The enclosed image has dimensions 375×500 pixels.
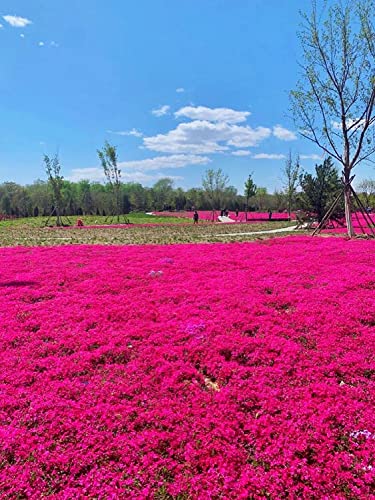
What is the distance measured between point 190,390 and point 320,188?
30.3m

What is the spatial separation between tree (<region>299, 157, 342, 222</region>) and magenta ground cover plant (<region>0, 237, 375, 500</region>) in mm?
24110

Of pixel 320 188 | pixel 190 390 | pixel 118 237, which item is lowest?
pixel 190 390

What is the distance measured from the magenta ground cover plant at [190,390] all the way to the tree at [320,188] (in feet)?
79.1

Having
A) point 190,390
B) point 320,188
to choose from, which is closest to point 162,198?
point 320,188

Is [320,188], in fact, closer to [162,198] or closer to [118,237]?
[118,237]

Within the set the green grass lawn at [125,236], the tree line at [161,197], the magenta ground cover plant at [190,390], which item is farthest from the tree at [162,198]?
the magenta ground cover plant at [190,390]

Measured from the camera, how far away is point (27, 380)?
4.71 metres

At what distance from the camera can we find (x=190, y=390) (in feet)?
14.6

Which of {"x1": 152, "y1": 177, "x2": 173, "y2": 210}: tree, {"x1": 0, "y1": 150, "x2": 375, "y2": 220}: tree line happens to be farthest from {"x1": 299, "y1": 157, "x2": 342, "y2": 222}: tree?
{"x1": 152, "y1": 177, "x2": 173, "y2": 210}: tree

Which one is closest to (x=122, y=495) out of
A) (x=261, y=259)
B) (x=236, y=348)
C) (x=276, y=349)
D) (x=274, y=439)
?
(x=274, y=439)

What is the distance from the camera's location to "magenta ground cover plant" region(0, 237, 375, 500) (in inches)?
122

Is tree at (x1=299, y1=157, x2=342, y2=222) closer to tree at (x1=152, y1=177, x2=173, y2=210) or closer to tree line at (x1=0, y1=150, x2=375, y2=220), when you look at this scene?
tree line at (x1=0, y1=150, x2=375, y2=220)

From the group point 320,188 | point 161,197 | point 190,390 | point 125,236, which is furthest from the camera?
point 161,197

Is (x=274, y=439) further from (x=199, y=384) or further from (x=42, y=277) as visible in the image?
(x=42, y=277)
